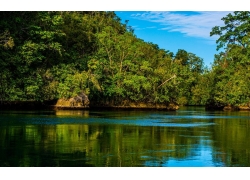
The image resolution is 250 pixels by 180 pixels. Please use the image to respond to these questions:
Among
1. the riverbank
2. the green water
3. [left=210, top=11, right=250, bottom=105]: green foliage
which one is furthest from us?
[left=210, top=11, right=250, bottom=105]: green foliage

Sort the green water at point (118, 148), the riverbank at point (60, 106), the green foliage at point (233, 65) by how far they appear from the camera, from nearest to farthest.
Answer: the green water at point (118, 148) < the riverbank at point (60, 106) < the green foliage at point (233, 65)

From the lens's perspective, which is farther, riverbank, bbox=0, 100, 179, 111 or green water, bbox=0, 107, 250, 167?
riverbank, bbox=0, 100, 179, 111

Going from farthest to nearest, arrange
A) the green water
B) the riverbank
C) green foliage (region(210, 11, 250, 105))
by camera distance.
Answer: green foliage (region(210, 11, 250, 105)) < the riverbank < the green water

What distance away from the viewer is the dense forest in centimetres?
4106

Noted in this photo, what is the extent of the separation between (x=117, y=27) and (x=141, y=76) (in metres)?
20.0

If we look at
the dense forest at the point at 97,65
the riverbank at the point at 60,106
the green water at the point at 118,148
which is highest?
the dense forest at the point at 97,65

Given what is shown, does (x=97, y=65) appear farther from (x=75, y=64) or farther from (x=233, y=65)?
(x=233, y=65)

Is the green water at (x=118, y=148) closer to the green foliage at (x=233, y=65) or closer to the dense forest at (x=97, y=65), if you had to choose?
the dense forest at (x=97, y=65)

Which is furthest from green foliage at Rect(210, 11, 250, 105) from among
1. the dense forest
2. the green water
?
the green water

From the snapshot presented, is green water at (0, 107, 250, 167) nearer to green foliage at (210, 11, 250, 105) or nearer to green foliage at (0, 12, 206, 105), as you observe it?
green foliage at (0, 12, 206, 105)

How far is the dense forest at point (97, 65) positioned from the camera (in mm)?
41062

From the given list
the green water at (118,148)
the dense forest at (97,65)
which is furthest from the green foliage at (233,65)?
the green water at (118,148)

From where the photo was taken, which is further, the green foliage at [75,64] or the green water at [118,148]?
the green foliage at [75,64]

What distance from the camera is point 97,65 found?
48.4m
